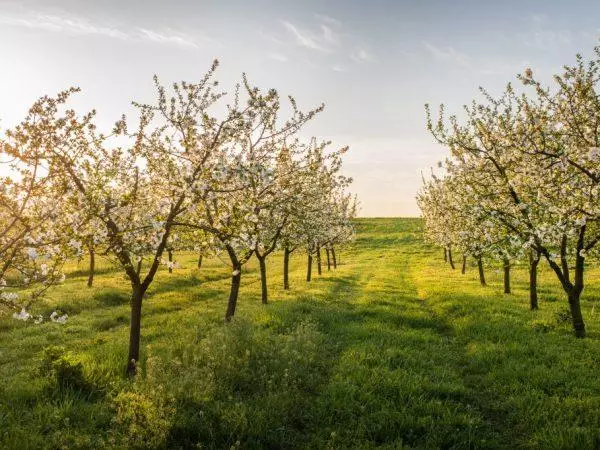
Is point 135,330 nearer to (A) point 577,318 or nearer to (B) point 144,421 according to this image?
(B) point 144,421

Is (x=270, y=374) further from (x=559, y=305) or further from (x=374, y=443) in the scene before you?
(x=559, y=305)

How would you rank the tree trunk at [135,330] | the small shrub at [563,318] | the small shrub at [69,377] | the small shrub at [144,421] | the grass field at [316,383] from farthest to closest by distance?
the small shrub at [563,318] → the tree trunk at [135,330] → the small shrub at [69,377] → the grass field at [316,383] → the small shrub at [144,421]

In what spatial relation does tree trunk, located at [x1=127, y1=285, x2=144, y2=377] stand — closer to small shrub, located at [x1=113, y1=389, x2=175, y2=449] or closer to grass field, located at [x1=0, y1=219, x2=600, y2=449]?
grass field, located at [x1=0, y1=219, x2=600, y2=449]

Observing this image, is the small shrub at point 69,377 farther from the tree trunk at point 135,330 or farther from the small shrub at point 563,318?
the small shrub at point 563,318

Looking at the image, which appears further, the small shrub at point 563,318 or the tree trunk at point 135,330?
the small shrub at point 563,318

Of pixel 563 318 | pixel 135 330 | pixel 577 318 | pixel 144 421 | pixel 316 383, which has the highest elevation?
pixel 135 330

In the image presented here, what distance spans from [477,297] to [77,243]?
21255 mm

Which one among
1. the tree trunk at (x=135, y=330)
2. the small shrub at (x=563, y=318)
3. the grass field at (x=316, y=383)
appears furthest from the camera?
the small shrub at (x=563, y=318)

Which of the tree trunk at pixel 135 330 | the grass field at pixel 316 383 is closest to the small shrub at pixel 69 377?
the grass field at pixel 316 383

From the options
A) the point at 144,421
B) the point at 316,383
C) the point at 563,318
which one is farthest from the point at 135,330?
the point at 563,318

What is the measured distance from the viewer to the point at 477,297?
79.6 feet

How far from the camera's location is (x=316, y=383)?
36.8 ft

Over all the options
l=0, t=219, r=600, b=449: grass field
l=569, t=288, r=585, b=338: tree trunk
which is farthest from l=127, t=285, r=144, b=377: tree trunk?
l=569, t=288, r=585, b=338: tree trunk

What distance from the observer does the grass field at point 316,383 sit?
859 centimetres
